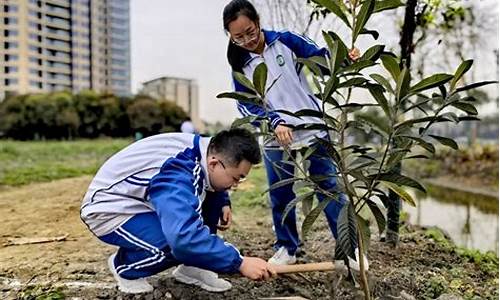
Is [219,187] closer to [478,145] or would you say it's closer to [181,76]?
[181,76]

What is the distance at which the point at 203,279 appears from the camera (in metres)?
1.37

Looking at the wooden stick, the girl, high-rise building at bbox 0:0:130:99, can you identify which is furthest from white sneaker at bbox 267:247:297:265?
high-rise building at bbox 0:0:130:99

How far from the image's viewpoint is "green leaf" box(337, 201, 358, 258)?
3.52 ft

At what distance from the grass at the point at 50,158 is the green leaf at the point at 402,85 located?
4.00 ft

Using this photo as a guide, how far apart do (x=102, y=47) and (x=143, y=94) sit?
0.42 metres

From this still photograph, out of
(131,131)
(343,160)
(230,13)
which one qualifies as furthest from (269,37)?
(131,131)

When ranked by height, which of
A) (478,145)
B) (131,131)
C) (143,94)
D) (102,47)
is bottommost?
(478,145)

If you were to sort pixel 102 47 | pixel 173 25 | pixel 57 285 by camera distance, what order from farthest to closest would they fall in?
pixel 173 25
pixel 102 47
pixel 57 285

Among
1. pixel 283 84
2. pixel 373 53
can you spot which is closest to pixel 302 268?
pixel 373 53

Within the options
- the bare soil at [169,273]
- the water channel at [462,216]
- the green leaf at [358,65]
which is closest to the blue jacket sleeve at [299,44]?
the green leaf at [358,65]

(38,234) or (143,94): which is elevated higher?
(143,94)

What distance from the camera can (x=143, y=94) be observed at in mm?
2143

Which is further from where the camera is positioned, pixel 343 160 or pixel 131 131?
pixel 131 131

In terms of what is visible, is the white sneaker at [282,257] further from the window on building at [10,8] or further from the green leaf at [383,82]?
the window on building at [10,8]
